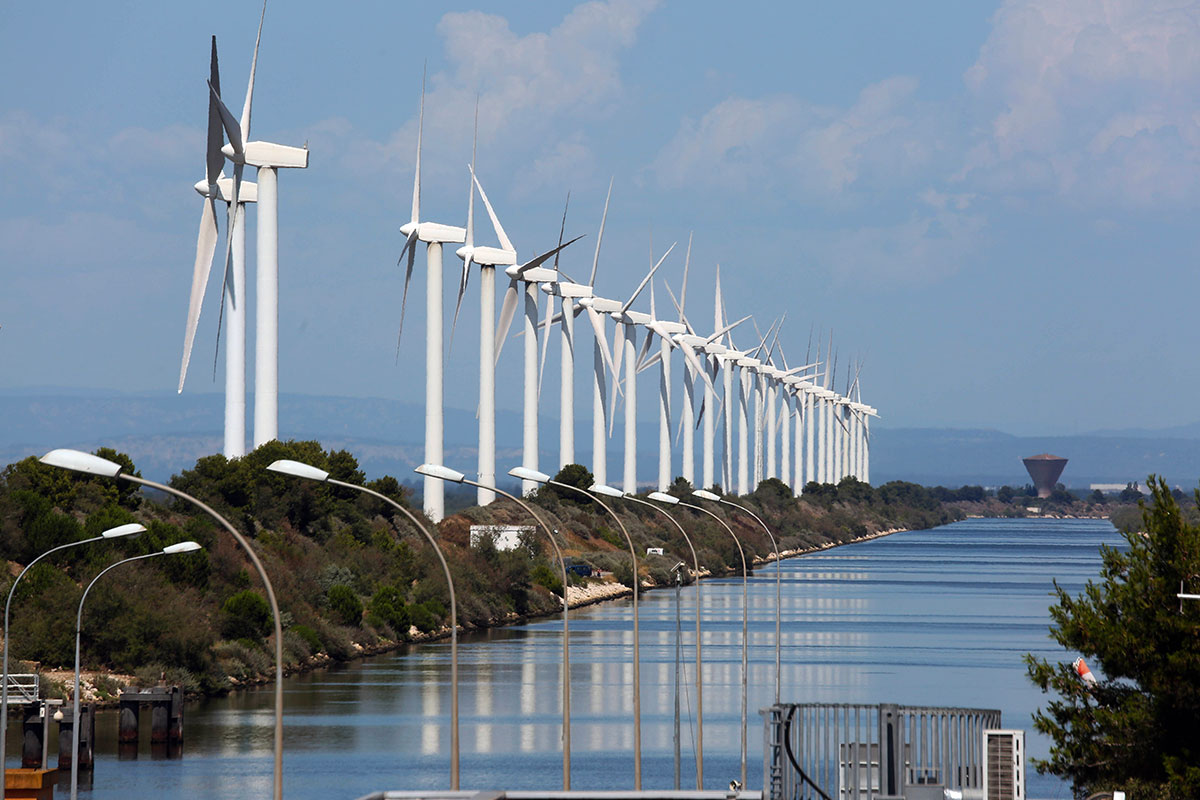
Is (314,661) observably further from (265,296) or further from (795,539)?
(795,539)

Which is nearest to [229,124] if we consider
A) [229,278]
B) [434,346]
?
[229,278]

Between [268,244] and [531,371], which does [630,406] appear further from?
[268,244]

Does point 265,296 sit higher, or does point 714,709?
point 265,296

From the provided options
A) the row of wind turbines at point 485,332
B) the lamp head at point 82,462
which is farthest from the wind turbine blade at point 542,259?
the lamp head at point 82,462

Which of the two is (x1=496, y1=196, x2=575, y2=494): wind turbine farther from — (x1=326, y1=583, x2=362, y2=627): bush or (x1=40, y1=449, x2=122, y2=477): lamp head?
(x1=40, y1=449, x2=122, y2=477): lamp head

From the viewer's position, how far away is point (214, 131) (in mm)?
58750

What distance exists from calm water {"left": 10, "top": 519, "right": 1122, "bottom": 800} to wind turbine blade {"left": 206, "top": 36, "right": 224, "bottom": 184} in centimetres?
1810

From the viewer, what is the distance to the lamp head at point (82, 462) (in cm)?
2106

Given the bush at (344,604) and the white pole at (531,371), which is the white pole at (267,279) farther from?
the white pole at (531,371)

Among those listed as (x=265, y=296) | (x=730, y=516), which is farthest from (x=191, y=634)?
(x=730, y=516)

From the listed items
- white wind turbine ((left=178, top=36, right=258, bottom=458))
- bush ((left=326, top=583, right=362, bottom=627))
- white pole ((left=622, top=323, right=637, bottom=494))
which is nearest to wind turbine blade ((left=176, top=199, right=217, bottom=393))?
white wind turbine ((left=178, top=36, right=258, bottom=458))

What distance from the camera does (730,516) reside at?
14088 cm

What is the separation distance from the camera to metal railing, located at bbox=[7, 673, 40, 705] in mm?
48309

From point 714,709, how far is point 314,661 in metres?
18.3
